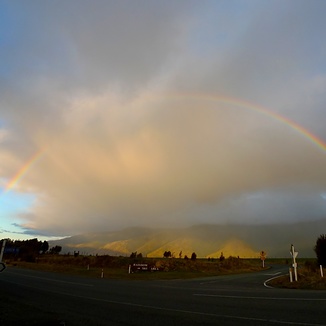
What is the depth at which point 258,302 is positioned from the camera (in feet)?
49.1

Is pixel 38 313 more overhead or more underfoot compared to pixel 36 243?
more underfoot

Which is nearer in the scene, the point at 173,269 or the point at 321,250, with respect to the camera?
the point at 321,250

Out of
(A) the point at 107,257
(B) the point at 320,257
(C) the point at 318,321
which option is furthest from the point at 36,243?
(C) the point at 318,321

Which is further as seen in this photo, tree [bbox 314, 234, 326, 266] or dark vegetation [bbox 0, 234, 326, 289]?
tree [bbox 314, 234, 326, 266]

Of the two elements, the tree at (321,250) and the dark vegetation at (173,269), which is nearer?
the dark vegetation at (173,269)

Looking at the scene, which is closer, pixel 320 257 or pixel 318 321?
pixel 318 321

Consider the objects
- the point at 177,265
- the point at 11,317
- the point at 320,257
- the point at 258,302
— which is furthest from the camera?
the point at 177,265

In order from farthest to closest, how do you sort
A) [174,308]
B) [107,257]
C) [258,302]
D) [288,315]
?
[107,257], [258,302], [174,308], [288,315]

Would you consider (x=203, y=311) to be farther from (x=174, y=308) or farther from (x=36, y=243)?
(x=36, y=243)

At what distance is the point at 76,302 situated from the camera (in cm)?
1574

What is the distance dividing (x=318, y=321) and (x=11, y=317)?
32.2 feet

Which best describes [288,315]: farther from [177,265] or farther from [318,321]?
[177,265]

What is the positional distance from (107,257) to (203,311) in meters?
60.3

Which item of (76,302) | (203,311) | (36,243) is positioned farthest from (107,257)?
(36,243)
